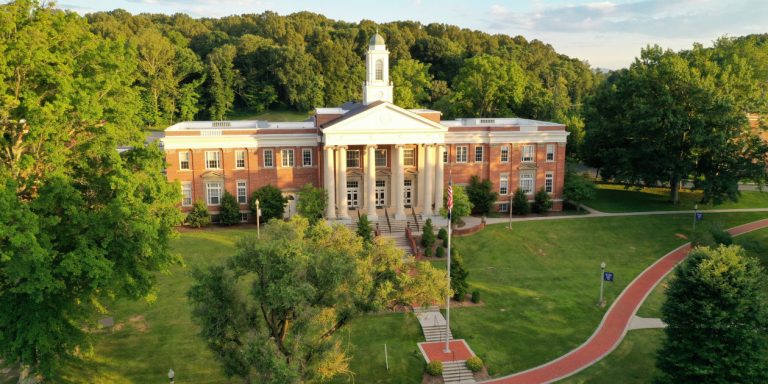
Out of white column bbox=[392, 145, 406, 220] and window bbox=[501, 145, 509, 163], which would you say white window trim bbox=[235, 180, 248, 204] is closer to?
white column bbox=[392, 145, 406, 220]

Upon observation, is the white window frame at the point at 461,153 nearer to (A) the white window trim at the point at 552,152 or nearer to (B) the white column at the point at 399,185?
(B) the white column at the point at 399,185

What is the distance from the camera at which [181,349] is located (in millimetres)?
33125

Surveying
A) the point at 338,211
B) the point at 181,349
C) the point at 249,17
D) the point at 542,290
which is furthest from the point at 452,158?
the point at 249,17

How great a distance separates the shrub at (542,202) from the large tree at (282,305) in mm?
35998

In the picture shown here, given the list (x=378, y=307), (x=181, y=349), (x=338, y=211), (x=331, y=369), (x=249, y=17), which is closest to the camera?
(x=331, y=369)

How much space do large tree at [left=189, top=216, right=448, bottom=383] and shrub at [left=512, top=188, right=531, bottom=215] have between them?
34.7m

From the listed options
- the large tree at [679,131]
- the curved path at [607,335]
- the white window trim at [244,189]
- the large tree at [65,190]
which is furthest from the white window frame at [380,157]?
the large tree at [65,190]

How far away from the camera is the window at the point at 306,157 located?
56.4 m

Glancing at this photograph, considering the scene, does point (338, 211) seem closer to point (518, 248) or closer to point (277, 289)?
point (518, 248)

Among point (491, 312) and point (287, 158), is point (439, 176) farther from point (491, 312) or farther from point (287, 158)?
point (491, 312)

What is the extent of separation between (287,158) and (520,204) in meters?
22.8

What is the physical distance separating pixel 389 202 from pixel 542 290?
19.2 m

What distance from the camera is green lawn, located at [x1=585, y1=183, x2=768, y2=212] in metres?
61.2

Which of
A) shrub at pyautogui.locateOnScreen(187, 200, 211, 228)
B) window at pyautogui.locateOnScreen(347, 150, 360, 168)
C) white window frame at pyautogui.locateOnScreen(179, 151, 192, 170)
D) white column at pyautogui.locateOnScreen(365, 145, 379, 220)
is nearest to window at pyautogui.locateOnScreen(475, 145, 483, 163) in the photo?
white column at pyautogui.locateOnScreen(365, 145, 379, 220)
